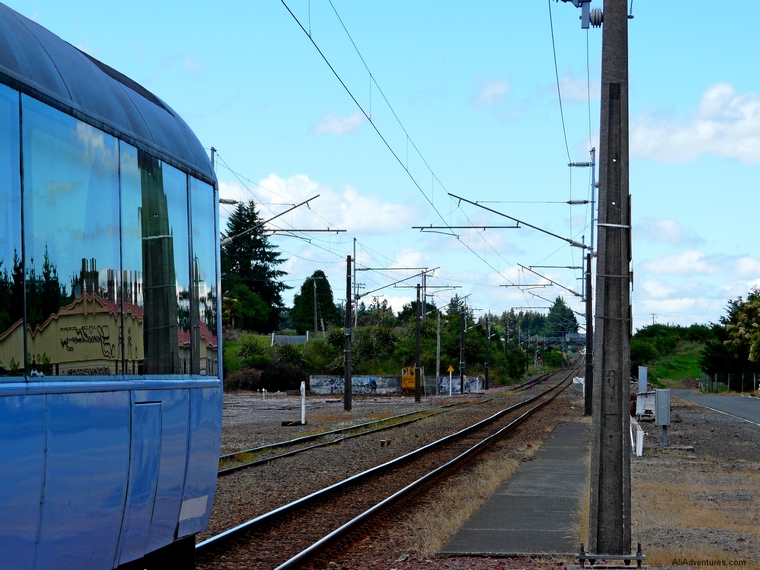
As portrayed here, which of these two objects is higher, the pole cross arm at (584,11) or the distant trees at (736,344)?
the pole cross arm at (584,11)

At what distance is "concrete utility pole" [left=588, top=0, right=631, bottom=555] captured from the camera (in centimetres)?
869

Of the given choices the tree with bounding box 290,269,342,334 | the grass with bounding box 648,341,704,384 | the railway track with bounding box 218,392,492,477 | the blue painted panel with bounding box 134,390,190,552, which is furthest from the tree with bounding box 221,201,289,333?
the blue painted panel with bounding box 134,390,190,552

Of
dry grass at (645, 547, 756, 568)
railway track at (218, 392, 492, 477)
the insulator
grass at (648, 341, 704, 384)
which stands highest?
the insulator

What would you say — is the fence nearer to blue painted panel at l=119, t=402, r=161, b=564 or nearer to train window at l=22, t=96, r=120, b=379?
blue painted panel at l=119, t=402, r=161, b=564

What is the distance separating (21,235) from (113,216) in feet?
3.84

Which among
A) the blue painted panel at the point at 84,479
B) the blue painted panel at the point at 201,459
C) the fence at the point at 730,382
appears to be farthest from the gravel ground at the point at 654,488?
the fence at the point at 730,382

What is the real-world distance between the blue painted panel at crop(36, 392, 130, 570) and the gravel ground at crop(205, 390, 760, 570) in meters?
4.56

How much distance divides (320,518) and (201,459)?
5.78 metres

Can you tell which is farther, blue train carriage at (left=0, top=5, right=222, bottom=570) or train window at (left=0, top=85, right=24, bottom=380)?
blue train carriage at (left=0, top=5, right=222, bottom=570)

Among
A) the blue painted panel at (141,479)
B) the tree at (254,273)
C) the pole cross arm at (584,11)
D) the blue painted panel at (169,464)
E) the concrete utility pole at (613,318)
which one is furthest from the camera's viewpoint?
the tree at (254,273)

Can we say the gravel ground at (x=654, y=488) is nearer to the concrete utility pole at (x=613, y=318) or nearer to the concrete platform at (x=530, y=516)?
the concrete platform at (x=530, y=516)

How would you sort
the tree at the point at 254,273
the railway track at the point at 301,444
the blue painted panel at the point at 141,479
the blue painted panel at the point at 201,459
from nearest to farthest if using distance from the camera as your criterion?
the blue painted panel at the point at 141,479, the blue painted panel at the point at 201,459, the railway track at the point at 301,444, the tree at the point at 254,273

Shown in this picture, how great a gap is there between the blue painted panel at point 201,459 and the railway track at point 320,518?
1.76 meters

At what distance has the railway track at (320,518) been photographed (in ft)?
33.5
